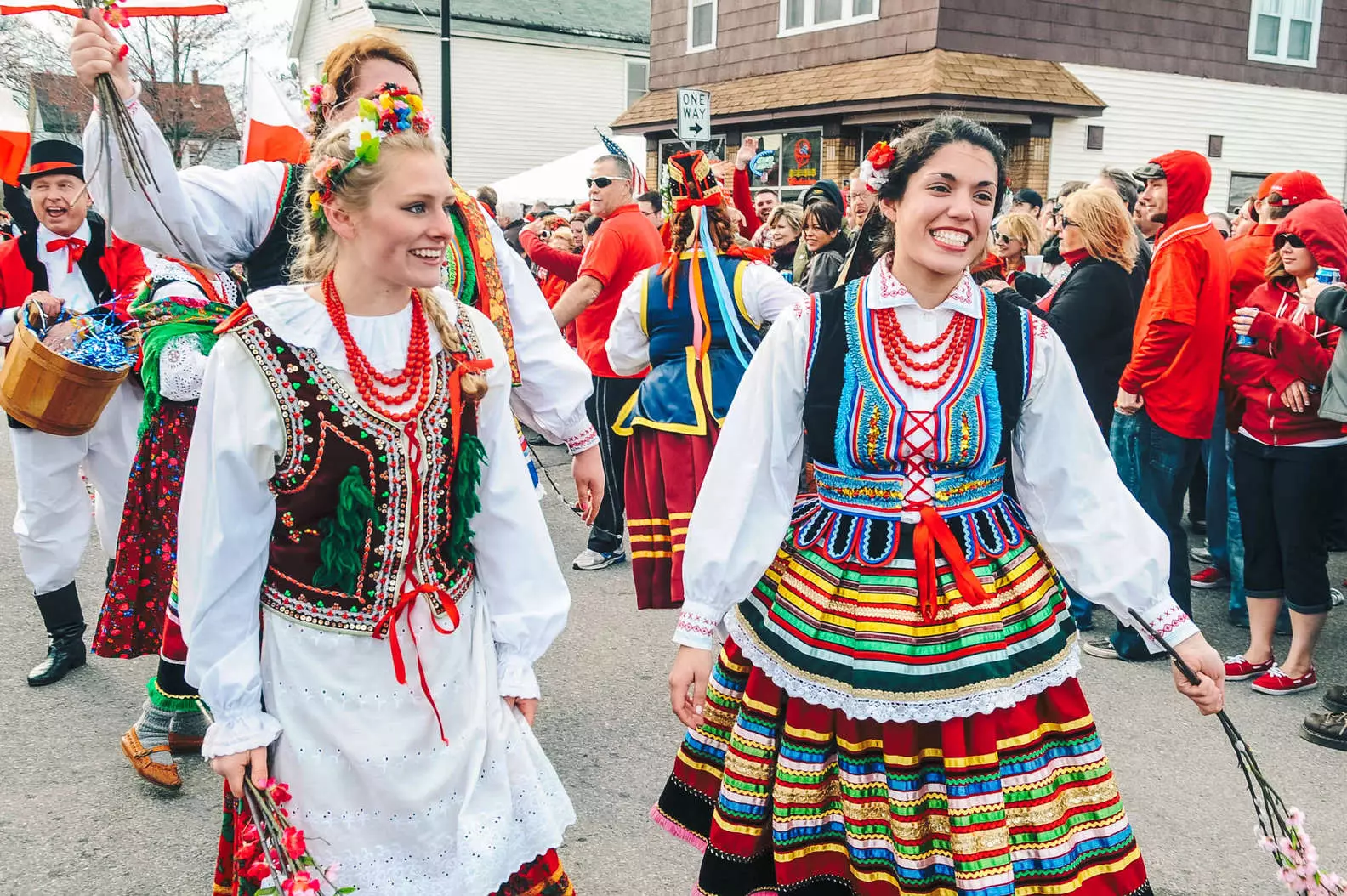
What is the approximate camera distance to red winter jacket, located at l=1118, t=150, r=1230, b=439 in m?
4.93

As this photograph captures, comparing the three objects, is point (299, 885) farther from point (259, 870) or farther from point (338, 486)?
point (338, 486)

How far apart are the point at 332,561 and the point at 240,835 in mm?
543

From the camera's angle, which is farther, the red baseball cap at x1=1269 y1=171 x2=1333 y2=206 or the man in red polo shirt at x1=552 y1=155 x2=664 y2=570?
the man in red polo shirt at x1=552 y1=155 x2=664 y2=570

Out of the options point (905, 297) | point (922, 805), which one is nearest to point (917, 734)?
point (922, 805)

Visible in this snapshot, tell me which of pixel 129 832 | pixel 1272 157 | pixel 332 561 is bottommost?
pixel 129 832

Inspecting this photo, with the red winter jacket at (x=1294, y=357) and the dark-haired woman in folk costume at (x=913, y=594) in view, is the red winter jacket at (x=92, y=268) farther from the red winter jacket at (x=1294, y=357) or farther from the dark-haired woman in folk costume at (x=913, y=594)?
the red winter jacket at (x=1294, y=357)

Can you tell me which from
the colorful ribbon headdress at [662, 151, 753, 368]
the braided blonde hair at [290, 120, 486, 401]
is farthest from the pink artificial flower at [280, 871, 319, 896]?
Answer: the colorful ribbon headdress at [662, 151, 753, 368]

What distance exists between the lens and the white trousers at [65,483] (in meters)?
4.61

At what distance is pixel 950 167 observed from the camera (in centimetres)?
255

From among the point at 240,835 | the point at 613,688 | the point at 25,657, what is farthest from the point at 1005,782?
the point at 25,657

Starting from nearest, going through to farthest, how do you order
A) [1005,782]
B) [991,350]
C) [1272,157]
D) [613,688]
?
[1005,782] → [991,350] → [613,688] → [1272,157]

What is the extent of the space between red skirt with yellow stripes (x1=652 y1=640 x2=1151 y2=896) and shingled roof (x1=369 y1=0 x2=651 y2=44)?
23.9 metres

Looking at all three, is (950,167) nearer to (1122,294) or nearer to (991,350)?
(991,350)

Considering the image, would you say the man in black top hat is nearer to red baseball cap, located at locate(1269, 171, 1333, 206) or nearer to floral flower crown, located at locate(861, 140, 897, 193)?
floral flower crown, located at locate(861, 140, 897, 193)
